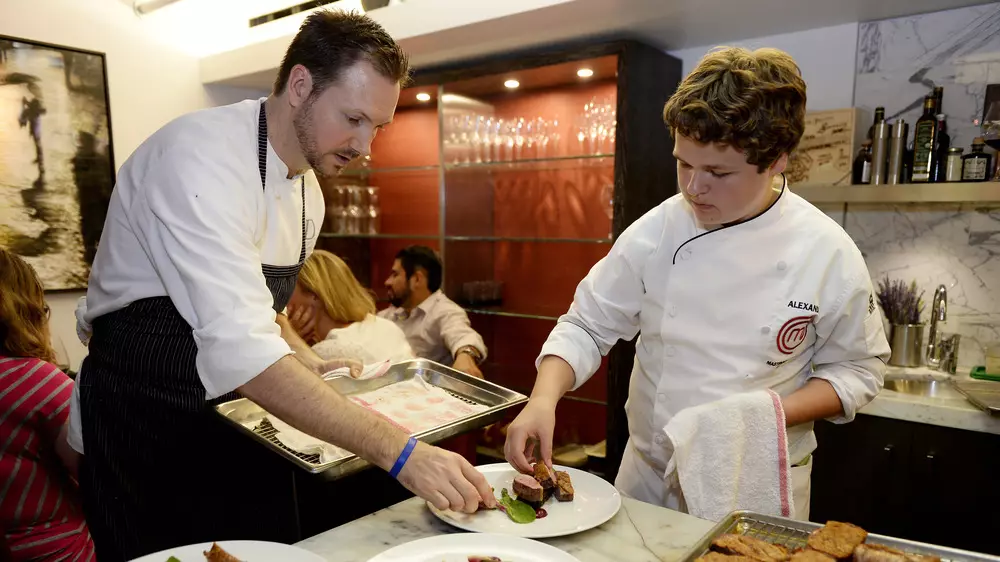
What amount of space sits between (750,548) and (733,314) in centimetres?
65

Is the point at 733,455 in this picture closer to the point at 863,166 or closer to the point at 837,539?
the point at 837,539

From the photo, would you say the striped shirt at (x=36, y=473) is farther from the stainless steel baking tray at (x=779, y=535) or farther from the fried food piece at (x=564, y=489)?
the stainless steel baking tray at (x=779, y=535)

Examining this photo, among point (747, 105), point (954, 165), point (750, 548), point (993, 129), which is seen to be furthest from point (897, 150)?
point (750, 548)

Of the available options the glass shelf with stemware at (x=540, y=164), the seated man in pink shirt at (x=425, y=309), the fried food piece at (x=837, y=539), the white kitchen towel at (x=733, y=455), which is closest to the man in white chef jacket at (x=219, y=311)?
the white kitchen towel at (x=733, y=455)

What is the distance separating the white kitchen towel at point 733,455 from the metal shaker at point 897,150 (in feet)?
5.64

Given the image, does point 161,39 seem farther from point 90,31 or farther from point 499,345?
point 499,345

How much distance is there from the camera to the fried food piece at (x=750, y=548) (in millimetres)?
955

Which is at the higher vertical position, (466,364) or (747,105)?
(747,105)

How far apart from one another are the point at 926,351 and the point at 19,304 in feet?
11.4

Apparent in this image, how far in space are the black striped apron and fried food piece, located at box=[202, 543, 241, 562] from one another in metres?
0.63

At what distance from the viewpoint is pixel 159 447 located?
1.61 m

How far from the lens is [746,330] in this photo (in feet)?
4.90

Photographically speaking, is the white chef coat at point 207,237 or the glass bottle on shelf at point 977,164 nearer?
the white chef coat at point 207,237

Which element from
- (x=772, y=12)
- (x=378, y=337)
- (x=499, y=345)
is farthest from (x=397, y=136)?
(x=772, y=12)
